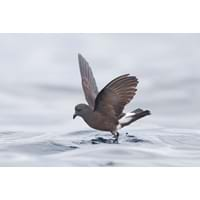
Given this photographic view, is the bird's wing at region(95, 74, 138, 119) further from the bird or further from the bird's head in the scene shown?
the bird's head

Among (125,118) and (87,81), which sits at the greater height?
(87,81)

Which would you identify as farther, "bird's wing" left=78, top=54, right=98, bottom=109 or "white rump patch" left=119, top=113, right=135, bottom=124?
"bird's wing" left=78, top=54, right=98, bottom=109

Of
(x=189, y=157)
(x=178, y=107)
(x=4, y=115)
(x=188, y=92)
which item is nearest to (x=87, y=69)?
(x=189, y=157)

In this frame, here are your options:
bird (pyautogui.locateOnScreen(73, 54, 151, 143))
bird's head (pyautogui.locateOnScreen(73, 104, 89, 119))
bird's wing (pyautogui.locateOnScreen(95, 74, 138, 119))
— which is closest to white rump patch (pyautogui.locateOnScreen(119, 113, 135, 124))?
bird (pyautogui.locateOnScreen(73, 54, 151, 143))

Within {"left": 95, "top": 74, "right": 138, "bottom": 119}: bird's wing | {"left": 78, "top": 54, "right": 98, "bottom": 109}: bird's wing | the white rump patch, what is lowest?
the white rump patch

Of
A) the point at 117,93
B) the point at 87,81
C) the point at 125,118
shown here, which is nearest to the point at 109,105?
the point at 117,93

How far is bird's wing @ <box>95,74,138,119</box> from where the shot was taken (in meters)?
10.3

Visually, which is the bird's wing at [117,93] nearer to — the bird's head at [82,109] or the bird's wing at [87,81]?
the bird's head at [82,109]

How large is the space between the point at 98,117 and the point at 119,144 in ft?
1.31

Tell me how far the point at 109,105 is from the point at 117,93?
350 mm

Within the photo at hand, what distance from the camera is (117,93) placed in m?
10.4

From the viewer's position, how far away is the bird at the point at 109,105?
10.4 m

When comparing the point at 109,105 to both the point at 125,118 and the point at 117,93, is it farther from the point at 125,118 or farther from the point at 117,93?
the point at 125,118

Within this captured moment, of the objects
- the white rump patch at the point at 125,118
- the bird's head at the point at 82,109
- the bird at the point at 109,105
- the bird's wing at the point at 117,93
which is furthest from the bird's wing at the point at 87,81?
the bird's wing at the point at 117,93
